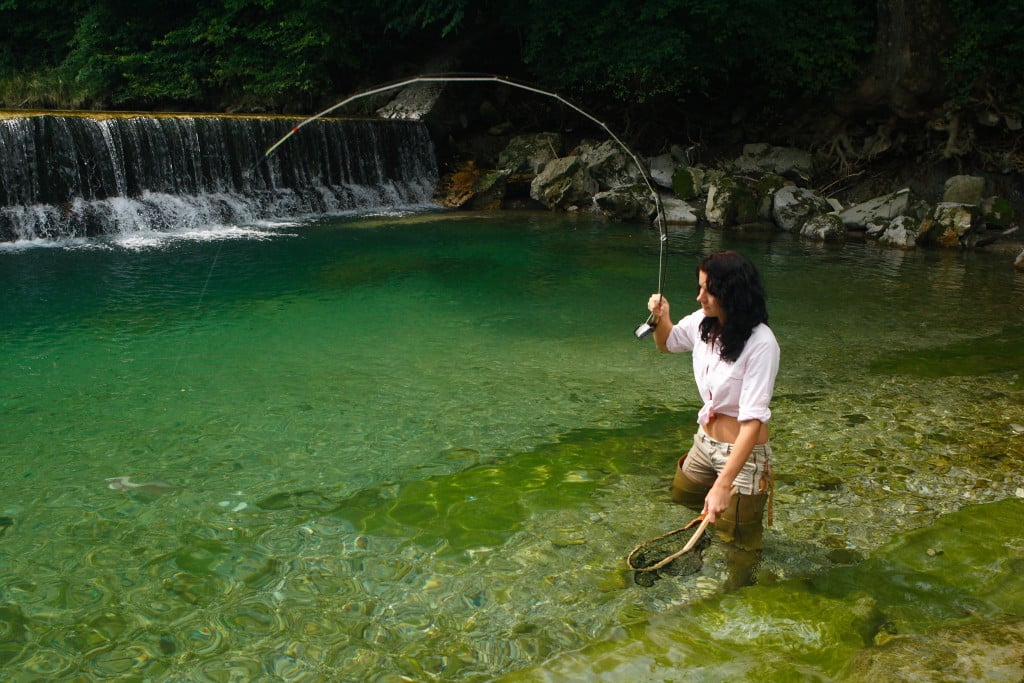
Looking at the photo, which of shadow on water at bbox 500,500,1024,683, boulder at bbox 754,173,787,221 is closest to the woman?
shadow on water at bbox 500,500,1024,683

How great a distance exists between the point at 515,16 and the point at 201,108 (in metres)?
8.50

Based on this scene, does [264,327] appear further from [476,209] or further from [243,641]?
[476,209]

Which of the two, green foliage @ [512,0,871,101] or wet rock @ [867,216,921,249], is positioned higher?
green foliage @ [512,0,871,101]

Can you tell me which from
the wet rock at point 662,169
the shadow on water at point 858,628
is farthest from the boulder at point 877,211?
the shadow on water at point 858,628

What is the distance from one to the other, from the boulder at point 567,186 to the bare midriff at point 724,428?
13.9 metres

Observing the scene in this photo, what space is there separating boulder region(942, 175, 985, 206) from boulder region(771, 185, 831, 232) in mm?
2093

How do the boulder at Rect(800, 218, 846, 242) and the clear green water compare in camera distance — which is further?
the boulder at Rect(800, 218, 846, 242)

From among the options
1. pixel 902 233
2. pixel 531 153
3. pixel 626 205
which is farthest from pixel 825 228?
pixel 531 153

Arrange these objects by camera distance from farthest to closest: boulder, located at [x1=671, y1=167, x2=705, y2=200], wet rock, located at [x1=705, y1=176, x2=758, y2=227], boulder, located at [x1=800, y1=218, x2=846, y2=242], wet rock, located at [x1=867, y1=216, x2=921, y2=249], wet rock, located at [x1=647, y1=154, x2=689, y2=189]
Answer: wet rock, located at [x1=647, y1=154, x2=689, y2=189] → boulder, located at [x1=671, y1=167, x2=705, y2=200] → wet rock, located at [x1=705, y1=176, x2=758, y2=227] → boulder, located at [x1=800, y1=218, x2=846, y2=242] → wet rock, located at [x1=867, y1=216, x2=921, y2=249]

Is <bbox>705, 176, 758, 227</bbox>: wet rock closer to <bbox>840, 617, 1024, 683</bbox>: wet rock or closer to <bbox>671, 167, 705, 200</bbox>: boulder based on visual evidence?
<bbox>671, 167, 705, 200</bbox>: boulder

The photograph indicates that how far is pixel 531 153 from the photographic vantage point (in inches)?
715

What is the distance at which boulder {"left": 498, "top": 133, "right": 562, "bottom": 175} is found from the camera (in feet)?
59.0

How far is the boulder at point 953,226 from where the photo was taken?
12727 mm

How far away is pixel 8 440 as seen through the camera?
493cm
